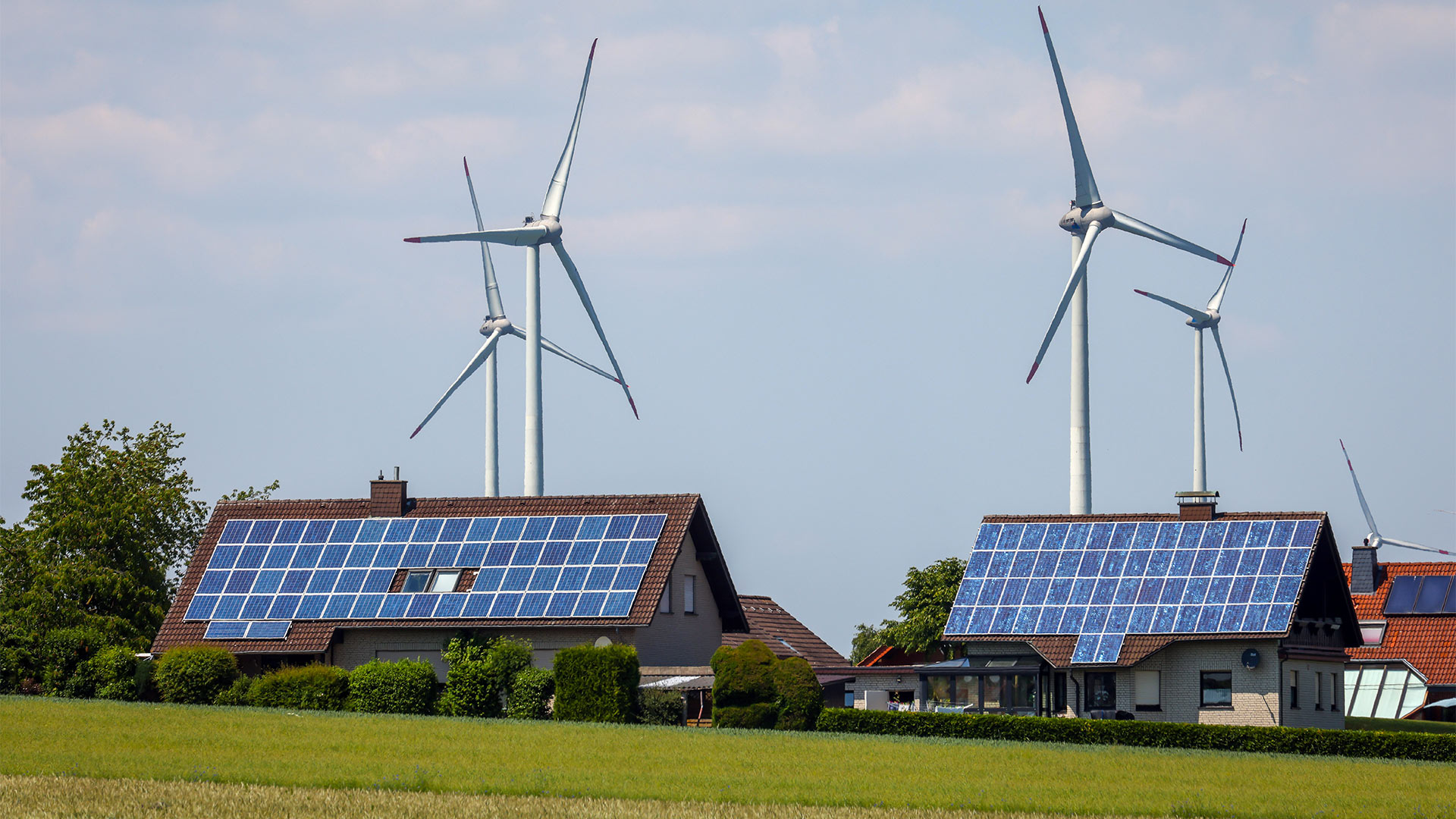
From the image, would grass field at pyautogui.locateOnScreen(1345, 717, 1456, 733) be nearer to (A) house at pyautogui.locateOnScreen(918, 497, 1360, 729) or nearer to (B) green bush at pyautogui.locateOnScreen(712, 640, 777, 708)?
(A) house at pyautogui.locateOnScreen(918, 497, 1360, 729)

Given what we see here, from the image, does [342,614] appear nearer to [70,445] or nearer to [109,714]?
[109,714]

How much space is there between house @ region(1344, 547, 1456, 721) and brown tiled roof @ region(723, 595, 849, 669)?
17973mm

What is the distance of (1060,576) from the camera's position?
180 feet

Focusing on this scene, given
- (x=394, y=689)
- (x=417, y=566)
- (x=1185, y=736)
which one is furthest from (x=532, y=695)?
(x=1185, y=736)

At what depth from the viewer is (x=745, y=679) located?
1885 inches

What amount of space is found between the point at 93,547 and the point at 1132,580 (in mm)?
34430

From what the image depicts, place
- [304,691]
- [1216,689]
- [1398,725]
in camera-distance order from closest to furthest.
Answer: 1. [304,691]
2. [1216,689]
3. [1398,725]

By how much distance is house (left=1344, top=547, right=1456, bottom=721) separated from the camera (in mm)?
66875

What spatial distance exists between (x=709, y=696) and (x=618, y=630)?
10.3 ft

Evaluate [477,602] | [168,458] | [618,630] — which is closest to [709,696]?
[618,630]

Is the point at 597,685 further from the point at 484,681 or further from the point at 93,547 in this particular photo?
the point at 93,547

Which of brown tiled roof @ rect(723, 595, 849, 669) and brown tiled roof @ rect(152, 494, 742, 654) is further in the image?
brown tiled roof @ rect(723, 595, 849, 669)

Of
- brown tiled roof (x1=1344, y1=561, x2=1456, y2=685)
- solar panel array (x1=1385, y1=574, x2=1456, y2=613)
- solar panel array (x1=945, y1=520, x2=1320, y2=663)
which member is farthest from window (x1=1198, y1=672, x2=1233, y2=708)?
solar panel array (x1=1385, y1=574, x2=1456, y2=613)

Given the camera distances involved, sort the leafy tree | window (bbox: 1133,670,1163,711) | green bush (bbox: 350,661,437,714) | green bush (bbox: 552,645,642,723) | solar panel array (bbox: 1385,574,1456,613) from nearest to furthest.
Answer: green bush (bbox: 552,645,642,723)
green bush (bbox: 350,661,437,714)
window (bbox: 1133,670,1163,711)
solar panel array (bbox: 1385,574,1456,613)
the leafy tree
